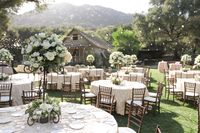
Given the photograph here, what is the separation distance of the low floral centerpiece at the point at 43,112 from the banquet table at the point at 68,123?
0.09 m

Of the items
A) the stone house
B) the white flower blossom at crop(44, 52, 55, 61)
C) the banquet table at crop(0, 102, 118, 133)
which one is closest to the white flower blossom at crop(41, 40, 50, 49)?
the white flower blossom at crop(44, 52, 55, 61)

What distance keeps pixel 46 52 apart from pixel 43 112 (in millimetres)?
1048

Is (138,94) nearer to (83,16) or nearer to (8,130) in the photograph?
(8,130)

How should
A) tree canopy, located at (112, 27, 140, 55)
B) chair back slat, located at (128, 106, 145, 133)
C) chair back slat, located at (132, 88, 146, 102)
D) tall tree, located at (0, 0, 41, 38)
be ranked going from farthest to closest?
tree canopy, located at (112, 27, 140, 55) < tall tree, located at (0, 0, 41, 38) < chair back slat, located at (132, 88, 146, 102) < chair back slat, located at (128, 106, 145, 133)

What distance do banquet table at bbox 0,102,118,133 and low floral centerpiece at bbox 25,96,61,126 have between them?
0.30 ft

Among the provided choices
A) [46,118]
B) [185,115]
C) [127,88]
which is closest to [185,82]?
[185,115]

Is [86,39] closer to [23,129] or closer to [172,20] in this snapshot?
[172,20]

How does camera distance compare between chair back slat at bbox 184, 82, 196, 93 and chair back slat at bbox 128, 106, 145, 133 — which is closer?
chair back slat at bbox 128, 106, 145, 133

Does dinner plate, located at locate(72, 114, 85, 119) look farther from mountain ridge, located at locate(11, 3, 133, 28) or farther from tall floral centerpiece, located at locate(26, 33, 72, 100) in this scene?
mountain ridge, located at locate(11, 3, 133, 28)

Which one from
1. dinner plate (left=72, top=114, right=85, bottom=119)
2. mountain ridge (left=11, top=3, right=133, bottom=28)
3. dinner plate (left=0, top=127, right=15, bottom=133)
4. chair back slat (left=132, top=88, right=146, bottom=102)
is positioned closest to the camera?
dinner plate (left=0, top=127, right=15, bottom=133)

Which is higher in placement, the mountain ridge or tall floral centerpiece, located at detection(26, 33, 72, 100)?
the mountain ridge

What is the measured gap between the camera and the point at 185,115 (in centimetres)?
1061

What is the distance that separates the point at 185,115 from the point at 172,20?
36.8 meters

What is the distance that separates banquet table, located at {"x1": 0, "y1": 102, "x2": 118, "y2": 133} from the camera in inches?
189
